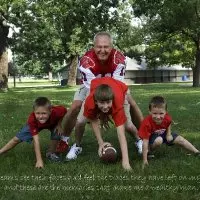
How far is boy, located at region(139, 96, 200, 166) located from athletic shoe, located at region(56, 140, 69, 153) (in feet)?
4.41

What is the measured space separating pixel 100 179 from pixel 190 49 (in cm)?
4905

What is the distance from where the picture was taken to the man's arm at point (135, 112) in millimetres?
6996

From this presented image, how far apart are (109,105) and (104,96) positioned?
0.18 m

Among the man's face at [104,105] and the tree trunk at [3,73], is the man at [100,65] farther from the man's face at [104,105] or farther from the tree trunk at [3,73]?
the tree trunk at [3,73]

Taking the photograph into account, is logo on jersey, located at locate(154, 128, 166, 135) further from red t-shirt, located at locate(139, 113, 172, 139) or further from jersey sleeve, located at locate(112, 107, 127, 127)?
jersey sleeve, located at locate(112, 107, 127, 127)

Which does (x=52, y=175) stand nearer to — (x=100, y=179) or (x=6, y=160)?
(x=100, y=179)

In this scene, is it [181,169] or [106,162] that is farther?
[106,162]

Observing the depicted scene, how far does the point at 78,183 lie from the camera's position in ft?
15.9

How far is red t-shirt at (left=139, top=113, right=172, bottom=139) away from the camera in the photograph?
606 cm

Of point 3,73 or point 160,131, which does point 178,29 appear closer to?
point 3,73

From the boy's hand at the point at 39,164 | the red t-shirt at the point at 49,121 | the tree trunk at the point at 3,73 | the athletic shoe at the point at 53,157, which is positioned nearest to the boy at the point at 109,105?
the red t-shirt at the point at 49,121

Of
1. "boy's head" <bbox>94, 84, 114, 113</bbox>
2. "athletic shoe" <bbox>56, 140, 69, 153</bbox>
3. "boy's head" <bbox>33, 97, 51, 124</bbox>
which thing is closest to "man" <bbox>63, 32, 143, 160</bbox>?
"athletic shoe" <bbox>56, 140, 69, 153</bbox>

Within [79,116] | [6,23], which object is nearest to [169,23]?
[6,23]

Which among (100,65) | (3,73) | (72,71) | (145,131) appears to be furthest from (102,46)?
(72,71)
